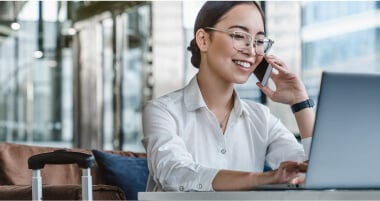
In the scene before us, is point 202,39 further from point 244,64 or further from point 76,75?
point 76,75

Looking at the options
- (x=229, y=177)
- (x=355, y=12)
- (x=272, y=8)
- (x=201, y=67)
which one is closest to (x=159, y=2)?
(x=272, y=8)

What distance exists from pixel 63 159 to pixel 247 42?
740mm

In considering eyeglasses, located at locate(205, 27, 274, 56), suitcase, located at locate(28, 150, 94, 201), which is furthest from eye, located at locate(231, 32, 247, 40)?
suitcase, located at locate(28, 150, 94, 201)

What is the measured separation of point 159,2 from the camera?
7.39 meters

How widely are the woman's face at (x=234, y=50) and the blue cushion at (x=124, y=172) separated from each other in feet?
3.71

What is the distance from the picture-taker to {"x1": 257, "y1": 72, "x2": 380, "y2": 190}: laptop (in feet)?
5.04

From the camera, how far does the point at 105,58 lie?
7.66 m

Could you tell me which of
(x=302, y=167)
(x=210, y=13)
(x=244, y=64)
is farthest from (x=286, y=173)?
(x=210, y=13)

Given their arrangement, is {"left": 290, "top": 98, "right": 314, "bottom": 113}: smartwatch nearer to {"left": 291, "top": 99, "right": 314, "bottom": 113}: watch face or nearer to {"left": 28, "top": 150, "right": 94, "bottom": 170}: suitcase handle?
{"left": 291, "top": 99, "right": 314, "bottom": 113}: watch face

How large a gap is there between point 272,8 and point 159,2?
1215 mm

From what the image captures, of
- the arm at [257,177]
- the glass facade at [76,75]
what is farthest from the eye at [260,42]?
the glass facade at [76,75]

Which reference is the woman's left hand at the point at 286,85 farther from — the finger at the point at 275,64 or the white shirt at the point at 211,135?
the white shirt at the point at 211,135

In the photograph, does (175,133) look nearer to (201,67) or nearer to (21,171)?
(201,67)

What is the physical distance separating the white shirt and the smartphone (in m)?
0.10
